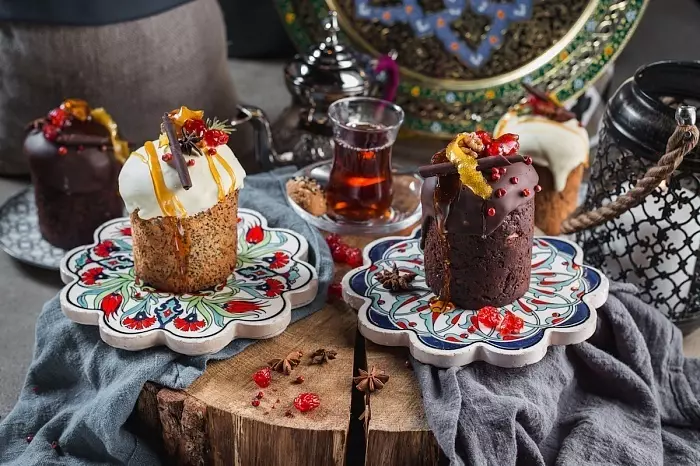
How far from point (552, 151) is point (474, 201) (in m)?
0.61

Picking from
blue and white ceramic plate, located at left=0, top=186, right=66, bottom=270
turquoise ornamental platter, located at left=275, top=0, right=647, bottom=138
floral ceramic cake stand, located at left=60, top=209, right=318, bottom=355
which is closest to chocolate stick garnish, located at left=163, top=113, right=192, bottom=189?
floral ceramic cake stand, located at left=60, top=209, right=318, bottom=355

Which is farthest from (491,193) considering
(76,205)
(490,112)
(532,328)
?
(490,112)

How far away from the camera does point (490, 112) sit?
2.53 m

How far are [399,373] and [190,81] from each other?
1.22 m

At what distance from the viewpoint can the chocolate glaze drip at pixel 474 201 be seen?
4.73 feet

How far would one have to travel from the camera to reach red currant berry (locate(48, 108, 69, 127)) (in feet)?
6.47

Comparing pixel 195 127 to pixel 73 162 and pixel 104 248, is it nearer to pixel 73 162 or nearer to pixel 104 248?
pixel 104 248

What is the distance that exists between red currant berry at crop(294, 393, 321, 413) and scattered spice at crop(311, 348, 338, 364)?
93 mm

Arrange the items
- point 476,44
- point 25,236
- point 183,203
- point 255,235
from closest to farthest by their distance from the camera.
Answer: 1. point 183,203
2. point 255,235
3. point 25,236
4. point 476,44

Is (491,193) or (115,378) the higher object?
(491,193)

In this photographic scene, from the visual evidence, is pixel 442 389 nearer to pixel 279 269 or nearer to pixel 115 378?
pixel 279 269

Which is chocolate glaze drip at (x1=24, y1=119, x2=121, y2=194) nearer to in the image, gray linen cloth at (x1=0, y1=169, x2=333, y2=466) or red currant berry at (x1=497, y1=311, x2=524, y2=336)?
gray linen cloth at (x1=0, y1=169, x2=333, y2=466)

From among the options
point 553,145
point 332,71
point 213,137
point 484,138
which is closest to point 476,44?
point 332,71

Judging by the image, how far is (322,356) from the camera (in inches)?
58.8
